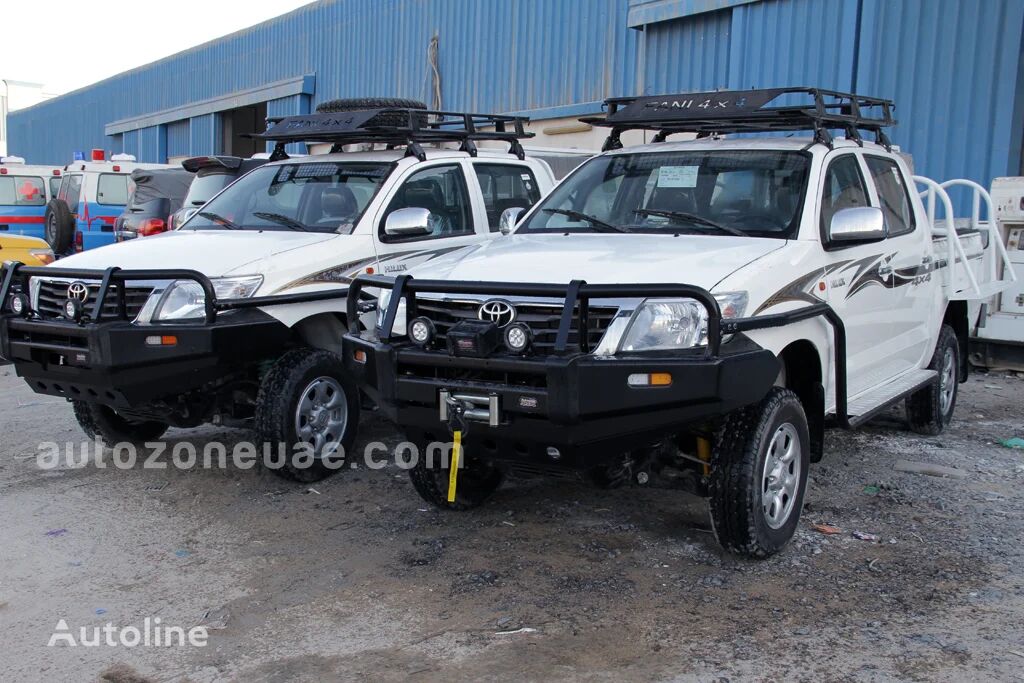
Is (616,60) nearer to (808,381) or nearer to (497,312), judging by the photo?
(808,381)

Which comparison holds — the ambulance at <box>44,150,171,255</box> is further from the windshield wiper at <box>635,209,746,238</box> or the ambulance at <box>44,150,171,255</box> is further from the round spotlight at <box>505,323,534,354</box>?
the round spotlight at <box>505,323,534,354</box>

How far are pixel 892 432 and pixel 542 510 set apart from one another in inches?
124

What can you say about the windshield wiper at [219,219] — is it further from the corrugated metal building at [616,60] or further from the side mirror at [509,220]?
the corrugated metal building at [616,60]

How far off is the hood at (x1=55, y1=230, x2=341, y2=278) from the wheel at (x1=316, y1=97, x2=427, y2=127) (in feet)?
3.41

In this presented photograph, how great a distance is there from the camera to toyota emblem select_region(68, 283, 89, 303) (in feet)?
18.1

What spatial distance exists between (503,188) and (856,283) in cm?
291

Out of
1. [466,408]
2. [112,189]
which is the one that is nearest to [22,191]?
[112,189]

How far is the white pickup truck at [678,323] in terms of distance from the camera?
3973 millimetres

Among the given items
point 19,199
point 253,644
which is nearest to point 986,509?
point 253,644

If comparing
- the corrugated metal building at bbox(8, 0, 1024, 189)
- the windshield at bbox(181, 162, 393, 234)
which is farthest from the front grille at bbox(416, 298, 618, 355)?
the corrugated metal building at bbox(8, 0, 1024, 189)

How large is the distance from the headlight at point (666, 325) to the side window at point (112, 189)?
16557 mm

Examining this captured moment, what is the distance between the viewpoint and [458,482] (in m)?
5.16

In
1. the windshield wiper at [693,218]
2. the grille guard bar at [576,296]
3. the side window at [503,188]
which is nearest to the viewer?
the grille guard bar at [576,296]

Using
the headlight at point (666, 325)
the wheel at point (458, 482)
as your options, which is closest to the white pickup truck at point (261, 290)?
the wheel at point (458, 482)
